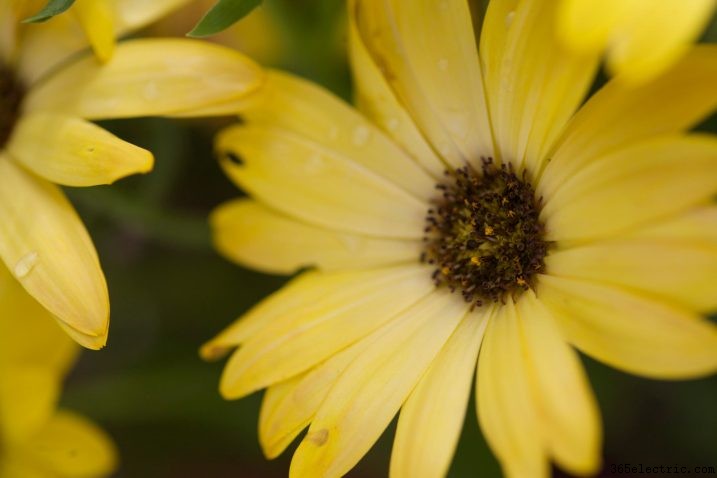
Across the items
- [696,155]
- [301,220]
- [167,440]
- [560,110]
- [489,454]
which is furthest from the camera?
[167,440]

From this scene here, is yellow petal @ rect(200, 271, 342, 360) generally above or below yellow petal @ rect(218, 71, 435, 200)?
below

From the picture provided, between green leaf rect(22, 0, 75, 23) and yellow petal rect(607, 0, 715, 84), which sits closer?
yellow petal rect(607, 0, 715, 84)

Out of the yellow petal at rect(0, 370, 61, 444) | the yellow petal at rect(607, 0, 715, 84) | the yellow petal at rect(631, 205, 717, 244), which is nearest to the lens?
the yellow petal at rect(607, 0, 715, 84)

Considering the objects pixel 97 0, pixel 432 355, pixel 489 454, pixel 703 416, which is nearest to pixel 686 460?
pixel 703 416

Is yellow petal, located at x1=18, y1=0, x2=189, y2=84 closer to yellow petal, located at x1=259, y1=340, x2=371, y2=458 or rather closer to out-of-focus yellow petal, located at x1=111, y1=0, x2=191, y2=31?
out-of-focus yellow petal, located at x1=111, y1=0, x2=191, y2=31

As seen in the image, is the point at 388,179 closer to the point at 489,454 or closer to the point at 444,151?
the point at 444,151

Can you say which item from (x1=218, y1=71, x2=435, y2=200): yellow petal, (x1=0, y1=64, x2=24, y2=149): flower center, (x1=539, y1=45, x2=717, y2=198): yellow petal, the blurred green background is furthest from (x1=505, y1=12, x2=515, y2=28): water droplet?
(x1=0, y1=64, x2=24, y2=149): flower center

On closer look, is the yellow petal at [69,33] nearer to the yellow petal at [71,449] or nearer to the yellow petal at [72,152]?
the yellow petal at [72,152]
